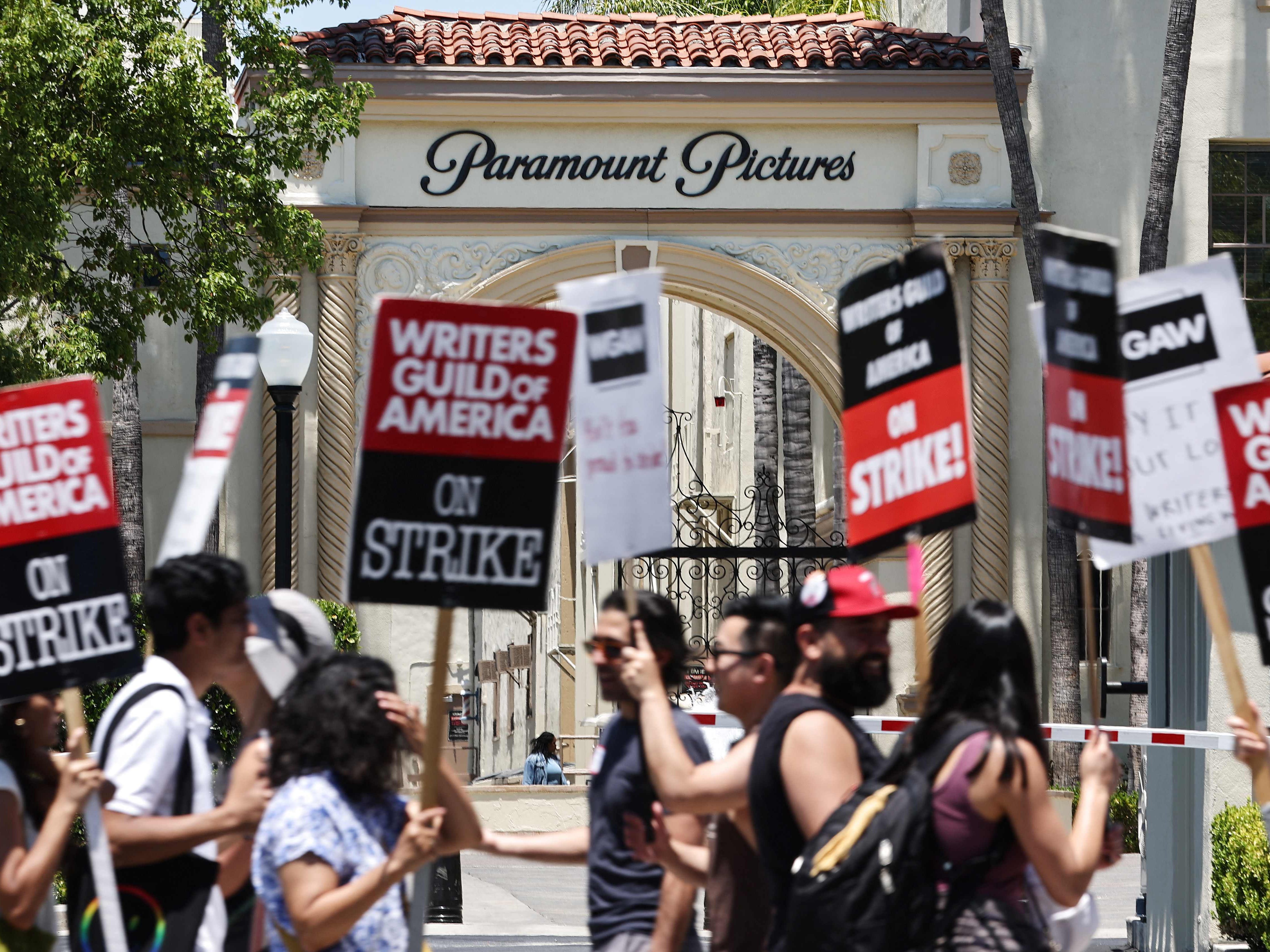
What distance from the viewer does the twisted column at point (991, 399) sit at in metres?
18.6

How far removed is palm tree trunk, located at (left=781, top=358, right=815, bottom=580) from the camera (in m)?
23.8

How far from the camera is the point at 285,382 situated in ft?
41.7

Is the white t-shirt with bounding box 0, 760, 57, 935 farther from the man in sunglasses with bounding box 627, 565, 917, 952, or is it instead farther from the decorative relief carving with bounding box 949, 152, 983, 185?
the decorative relief carving with bounding box 949, 152, 983, 185

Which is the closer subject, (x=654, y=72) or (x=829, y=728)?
(x=829, y=728)

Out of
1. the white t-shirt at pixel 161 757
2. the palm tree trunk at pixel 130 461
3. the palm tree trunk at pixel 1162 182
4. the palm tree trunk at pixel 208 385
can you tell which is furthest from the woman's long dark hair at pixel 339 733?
the palm tree trunk at pixel 130 461

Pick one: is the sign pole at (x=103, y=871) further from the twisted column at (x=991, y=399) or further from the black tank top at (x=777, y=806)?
the twisted column at (x=991, y=399)

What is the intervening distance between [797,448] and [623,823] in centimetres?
1956

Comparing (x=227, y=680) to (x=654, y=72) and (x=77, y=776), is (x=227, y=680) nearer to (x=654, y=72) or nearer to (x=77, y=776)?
(x=77, y=776)

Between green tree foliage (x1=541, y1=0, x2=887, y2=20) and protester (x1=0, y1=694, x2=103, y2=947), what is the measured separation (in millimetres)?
26256

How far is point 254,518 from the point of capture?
18531 mm

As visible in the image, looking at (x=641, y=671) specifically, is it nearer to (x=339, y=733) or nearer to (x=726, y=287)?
(x=339, y=733)

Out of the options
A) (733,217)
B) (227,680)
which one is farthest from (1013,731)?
(733,217)

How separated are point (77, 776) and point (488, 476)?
116cm

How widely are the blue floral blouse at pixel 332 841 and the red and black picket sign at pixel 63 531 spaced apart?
0.85 meters
